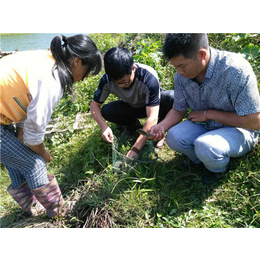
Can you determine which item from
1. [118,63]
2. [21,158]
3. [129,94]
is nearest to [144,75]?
[129,94]

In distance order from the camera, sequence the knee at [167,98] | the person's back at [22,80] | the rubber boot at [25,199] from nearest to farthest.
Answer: the person's back at [22,80], the rubber boot at [25,199], the knee at [167,98]

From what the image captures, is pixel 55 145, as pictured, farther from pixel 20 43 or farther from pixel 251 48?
pixel 20 43

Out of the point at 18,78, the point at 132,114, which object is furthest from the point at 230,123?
the point at 18,78

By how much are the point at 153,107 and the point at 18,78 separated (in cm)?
143

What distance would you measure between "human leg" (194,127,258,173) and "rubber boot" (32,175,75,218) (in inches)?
52.4

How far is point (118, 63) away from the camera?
2.26 meters

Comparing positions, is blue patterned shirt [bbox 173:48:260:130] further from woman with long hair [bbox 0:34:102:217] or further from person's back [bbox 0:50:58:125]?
person's back [bbox 0:50:58:125]

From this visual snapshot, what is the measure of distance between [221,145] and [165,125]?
611 millimetres

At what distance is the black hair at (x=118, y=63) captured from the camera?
2254mm

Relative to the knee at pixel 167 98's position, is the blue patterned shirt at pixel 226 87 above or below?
above

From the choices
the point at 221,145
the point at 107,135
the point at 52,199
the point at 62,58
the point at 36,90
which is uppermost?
the point at 62,58

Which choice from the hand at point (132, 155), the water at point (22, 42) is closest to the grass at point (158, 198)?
the hand at point (132, 155)

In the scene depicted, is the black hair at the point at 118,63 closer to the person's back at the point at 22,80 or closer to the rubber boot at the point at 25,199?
the person's back at the point at 22,80

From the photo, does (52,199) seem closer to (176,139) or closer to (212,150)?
(176,139)
